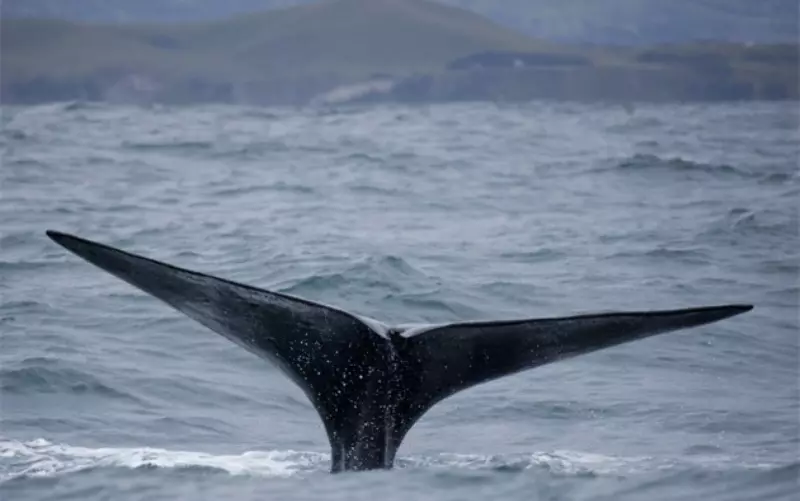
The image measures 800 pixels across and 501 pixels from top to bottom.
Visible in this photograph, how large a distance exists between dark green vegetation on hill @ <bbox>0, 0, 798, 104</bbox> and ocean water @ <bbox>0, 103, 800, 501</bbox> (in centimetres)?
5507

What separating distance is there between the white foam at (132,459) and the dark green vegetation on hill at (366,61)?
227 feet

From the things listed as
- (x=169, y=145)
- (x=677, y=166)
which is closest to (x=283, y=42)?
(x=169, y=145)

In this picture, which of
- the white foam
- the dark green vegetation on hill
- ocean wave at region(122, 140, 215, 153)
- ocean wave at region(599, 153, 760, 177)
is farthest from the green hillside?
the white foam

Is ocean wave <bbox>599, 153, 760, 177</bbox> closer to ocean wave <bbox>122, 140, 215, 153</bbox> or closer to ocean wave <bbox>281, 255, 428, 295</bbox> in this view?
ocean wave <bbox>122, 140, 215, 153</bbox>

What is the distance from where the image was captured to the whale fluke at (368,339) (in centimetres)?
477

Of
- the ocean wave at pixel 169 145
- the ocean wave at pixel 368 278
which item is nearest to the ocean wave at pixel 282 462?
the ocean wave at pixel 368 278

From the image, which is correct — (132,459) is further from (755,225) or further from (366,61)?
(366,61)

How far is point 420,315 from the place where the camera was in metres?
11.3

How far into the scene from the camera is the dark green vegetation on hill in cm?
8819

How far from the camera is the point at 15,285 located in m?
11.9

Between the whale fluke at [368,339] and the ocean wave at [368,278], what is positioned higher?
the ocean wave at [368,278]

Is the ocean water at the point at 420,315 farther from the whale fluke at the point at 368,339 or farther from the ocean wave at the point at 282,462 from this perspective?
the whale fluke at the point at 368,339

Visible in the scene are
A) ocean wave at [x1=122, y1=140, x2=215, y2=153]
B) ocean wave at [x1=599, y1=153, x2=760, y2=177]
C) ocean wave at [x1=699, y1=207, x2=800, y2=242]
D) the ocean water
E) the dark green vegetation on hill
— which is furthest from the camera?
the dark green vegetation on hill

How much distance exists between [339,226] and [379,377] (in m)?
11.9
